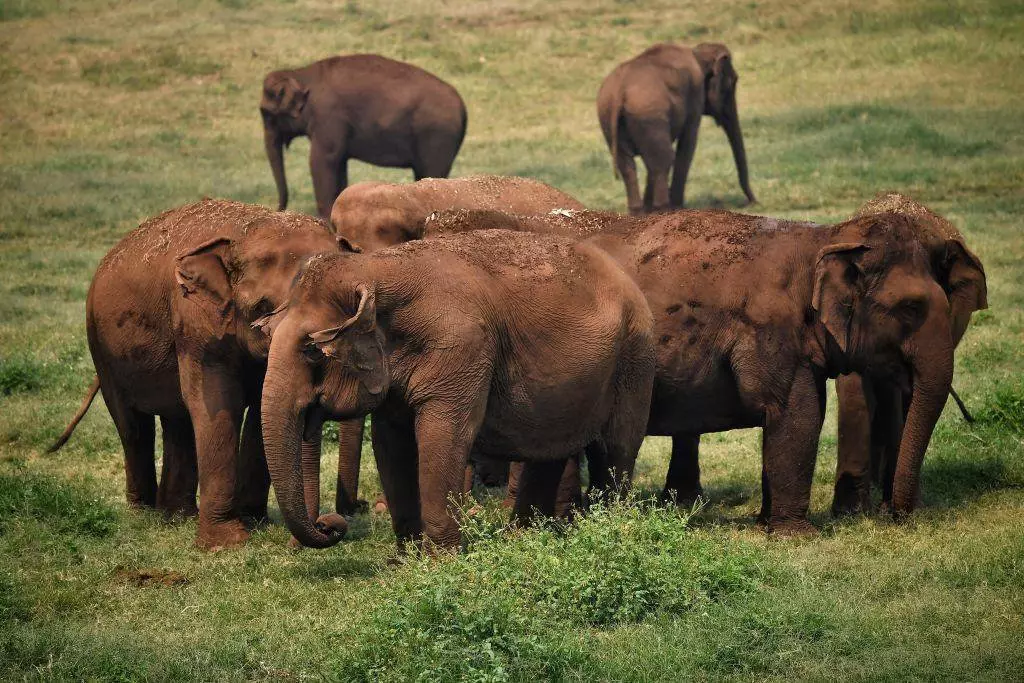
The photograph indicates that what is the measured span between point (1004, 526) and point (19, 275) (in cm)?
1435

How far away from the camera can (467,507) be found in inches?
382

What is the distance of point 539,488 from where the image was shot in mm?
10500

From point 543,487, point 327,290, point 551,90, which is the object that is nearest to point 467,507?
point 543,487

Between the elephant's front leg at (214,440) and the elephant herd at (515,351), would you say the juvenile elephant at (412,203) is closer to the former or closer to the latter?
the elephant herd at (515,351)

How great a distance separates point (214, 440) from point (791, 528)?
386cm

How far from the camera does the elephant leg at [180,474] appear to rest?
11961 mm

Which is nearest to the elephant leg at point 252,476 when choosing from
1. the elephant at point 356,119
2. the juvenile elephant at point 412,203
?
the juvenile elephant at point 412,203

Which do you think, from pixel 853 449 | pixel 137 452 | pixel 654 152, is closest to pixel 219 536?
pixel 137 452

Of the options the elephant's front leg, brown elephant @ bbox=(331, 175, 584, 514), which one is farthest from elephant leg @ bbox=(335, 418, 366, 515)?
the elephant's front leg

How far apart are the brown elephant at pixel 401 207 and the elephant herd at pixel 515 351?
0.05 m

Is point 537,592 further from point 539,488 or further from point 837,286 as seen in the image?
point 837,286

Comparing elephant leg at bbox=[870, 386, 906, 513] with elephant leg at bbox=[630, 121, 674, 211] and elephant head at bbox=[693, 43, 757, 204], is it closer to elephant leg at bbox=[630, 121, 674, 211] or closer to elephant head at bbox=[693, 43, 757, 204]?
elephant leg at bbox=[630, 121, 674, 211]

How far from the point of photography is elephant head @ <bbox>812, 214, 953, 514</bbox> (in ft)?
34.9

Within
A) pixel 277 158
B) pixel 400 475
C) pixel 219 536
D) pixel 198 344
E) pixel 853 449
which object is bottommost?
pixel 277 158
